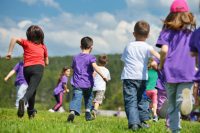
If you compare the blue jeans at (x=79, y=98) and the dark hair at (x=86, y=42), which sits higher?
the dark hair at (x=86, y=42)

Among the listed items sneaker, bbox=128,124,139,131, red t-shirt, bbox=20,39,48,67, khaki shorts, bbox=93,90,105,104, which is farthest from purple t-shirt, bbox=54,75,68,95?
sneaker, bbox=128,124,139,131

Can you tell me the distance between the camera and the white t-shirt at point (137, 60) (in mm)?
8203

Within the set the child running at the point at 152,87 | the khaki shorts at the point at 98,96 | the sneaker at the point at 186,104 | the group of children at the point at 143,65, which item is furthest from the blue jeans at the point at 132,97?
the khaki shorts at the point at 98,96

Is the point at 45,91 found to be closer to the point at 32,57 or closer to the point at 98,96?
the point at 98,96

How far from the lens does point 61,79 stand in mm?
20312

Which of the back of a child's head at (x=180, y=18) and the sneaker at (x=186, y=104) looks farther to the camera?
the back of a child's head at (x=180, y=18)

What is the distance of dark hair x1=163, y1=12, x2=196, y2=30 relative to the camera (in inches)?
270

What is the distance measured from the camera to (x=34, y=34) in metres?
10.3

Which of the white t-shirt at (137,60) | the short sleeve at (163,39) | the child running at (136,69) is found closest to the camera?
the short sleeve at (163,39)

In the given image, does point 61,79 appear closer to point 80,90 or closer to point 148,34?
point 80,90

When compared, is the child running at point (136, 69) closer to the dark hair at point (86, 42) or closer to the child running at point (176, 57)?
the child running at point (176, 57)

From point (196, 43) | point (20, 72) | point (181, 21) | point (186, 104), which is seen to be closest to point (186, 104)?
point (186, 104)

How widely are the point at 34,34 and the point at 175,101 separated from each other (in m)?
4.43

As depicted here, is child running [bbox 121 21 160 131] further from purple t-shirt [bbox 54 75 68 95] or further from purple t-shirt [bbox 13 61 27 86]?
purple t-shirt [bbox 54 75 68 95]
